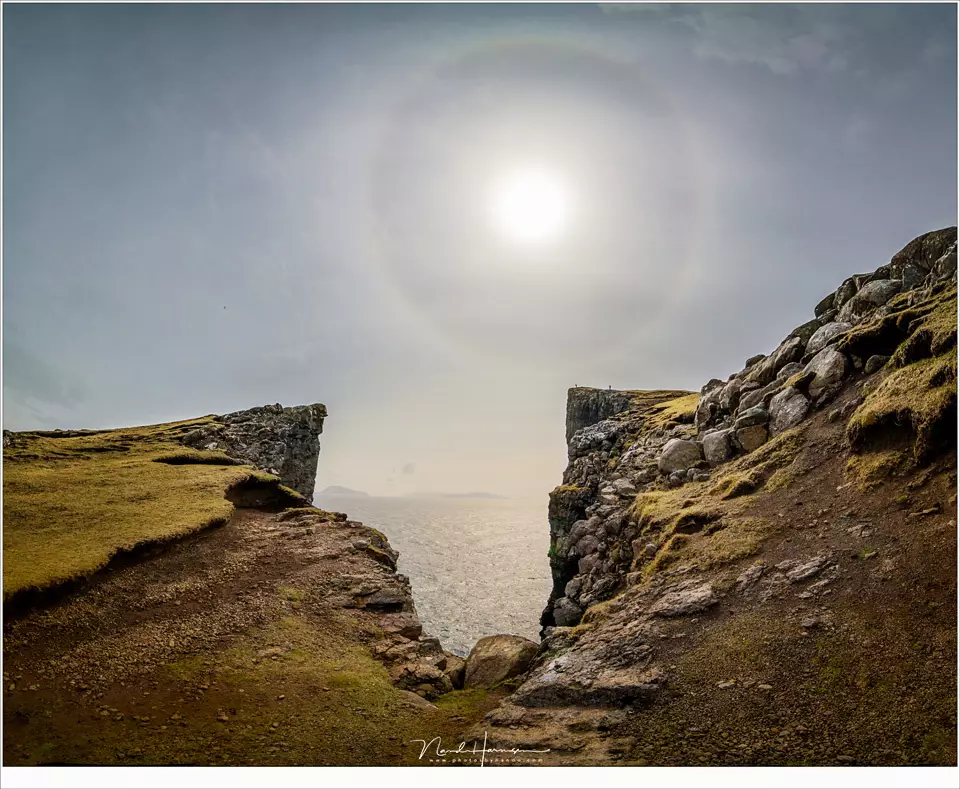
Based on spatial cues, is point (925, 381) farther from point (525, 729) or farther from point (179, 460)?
point (179, 460)

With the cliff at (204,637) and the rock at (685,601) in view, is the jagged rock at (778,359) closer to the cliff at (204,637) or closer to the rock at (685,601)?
the rock at (685,601)

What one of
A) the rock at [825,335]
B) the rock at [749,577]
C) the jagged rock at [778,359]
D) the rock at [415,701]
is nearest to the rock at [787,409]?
the rock at [825,335]

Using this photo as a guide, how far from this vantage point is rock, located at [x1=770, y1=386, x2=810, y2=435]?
908 inches

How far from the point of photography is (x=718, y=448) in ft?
87.4

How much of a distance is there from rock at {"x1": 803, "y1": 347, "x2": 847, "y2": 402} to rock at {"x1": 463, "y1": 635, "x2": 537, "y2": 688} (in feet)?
64.3

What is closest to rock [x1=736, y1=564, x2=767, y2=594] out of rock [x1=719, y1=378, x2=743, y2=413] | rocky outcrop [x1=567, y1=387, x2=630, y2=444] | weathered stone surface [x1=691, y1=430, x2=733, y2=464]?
weathered stone surface [x1=691, y1=430, x2=733, y2=464]

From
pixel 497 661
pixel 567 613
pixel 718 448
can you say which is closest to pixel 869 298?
pixel 718 448

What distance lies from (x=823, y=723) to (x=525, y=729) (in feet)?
24.2

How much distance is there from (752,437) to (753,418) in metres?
1.26

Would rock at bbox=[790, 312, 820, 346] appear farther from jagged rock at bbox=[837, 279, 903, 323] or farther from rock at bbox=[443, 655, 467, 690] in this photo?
rock at bbox=[443, 655, 467, 690]

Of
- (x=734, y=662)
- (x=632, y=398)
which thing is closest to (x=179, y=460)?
(x=734, y=662)

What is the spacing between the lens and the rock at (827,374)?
22.6m

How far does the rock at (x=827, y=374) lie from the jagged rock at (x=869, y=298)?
13.5ft

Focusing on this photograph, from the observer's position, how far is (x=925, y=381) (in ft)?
53.2
